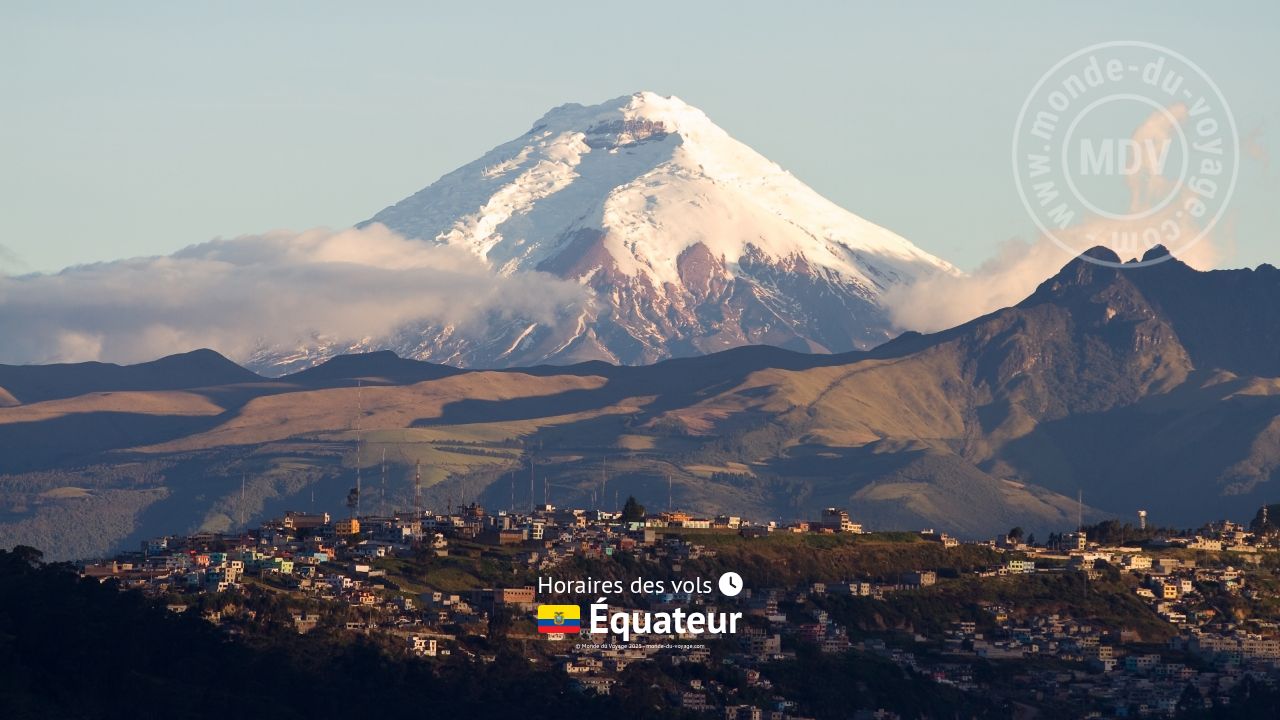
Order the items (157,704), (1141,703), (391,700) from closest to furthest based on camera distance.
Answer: (157,704) → (391,700) → (1141,703)

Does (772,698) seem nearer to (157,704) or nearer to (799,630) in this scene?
(799,630)

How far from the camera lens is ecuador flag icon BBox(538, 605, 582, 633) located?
187 meters

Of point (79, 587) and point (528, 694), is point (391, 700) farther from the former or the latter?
point (79, 587)

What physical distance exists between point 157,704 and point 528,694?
2351 centimetres

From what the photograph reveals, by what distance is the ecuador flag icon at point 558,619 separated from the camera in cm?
18700

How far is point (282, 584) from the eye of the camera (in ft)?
636

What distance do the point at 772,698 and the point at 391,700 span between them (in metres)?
22.8

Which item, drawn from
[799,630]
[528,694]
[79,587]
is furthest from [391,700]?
[799,630]

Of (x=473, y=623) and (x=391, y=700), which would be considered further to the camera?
(x=473, y=623)

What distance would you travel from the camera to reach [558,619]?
189000mm

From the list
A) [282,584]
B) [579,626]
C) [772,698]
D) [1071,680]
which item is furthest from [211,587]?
[1071,680]

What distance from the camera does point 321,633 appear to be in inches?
6929

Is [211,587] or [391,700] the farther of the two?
[211,587]

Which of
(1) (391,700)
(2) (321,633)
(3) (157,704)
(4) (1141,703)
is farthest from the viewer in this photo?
(4) (1141,703)
